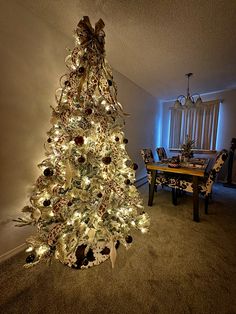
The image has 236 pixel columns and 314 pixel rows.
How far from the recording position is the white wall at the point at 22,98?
132 centimetres

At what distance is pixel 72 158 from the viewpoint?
1161mm

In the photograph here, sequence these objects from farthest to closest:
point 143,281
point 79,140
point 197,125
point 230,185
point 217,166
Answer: point 197,125, point 230,185, point 217,166, point 143,281, point 79,140

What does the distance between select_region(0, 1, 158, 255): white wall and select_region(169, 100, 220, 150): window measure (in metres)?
3.31

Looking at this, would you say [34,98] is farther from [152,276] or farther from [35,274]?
[152,276]

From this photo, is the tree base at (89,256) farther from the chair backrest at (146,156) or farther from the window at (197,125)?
the window at (197,125)

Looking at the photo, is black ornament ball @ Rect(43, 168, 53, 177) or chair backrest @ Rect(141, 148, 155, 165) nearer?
black ornament ball @ Rect(43, 168, 53, 177)

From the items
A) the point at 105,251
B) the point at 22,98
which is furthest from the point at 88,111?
the point at 105,251

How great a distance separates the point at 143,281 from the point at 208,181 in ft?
5.30

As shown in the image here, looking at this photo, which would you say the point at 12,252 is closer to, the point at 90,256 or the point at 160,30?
the point at 90,256

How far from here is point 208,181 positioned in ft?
6.95

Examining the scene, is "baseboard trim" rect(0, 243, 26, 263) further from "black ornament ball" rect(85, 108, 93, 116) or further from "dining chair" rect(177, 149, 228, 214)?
"dining chair" rect(177, 149, 228, 214)

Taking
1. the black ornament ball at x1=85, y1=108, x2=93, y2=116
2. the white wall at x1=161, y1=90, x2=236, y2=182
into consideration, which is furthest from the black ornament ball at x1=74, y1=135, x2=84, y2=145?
the white wall at x1=161, y1=90, x2=236, y2=182

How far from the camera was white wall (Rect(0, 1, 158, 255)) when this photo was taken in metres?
1.32

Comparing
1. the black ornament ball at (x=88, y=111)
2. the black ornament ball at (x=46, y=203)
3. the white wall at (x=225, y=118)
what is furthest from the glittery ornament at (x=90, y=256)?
the white wall at (x=225, y=118)
